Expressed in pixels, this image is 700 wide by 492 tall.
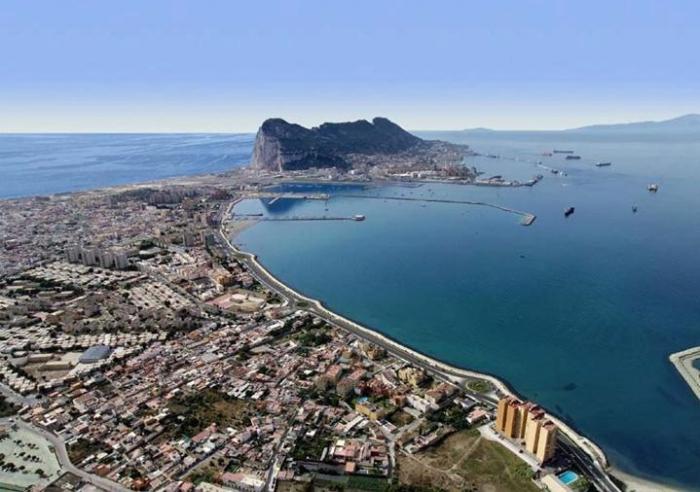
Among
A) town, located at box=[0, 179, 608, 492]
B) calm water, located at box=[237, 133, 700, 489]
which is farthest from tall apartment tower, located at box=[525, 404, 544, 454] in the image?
calm water, located at box=[237, 133, 700, 489]

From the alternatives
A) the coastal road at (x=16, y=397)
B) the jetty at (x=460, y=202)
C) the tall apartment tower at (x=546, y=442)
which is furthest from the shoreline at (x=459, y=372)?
the jetty at (x=460, y=202)

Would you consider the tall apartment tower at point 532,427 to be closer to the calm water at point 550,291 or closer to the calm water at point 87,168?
the calm water at point 550,291

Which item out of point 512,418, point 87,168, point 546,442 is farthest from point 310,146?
point 546,442

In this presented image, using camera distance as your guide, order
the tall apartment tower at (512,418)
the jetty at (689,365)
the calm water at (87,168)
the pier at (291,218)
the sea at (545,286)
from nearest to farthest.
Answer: the tall apartment tower at (512,418) → the sea at (545,286) → the jetty at (689,365) → the pier at (291,218) → the calm water at (87,168)

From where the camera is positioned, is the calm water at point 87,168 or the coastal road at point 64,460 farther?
the calm water at point 87,168

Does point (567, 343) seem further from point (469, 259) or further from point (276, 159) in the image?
point (276, 159)

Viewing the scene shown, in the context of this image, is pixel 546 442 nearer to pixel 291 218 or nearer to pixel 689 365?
pixel 689 365

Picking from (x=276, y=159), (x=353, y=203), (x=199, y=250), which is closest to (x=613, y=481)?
(x=199, y=250)
